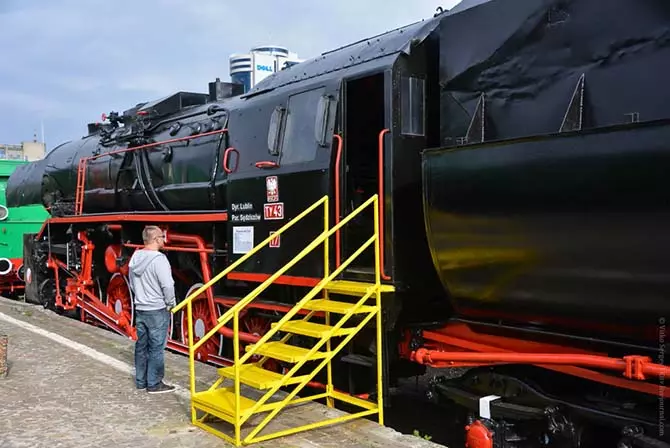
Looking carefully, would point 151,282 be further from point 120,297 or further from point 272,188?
point 120,297

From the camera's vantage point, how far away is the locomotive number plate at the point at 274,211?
229 inches

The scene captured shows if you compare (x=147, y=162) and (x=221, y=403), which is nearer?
(x=221, y=403)

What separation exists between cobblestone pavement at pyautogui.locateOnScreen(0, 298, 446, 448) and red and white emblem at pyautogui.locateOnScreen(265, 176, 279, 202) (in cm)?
178

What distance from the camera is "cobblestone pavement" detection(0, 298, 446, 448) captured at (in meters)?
4.63

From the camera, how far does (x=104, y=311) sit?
9.81m

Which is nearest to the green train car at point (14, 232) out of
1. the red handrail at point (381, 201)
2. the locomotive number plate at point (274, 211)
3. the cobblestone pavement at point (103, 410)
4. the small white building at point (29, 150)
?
the cobblestone pavement at point (103, 410)

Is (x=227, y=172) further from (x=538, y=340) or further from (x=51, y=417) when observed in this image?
(x=538, y=340)

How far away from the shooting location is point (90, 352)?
25.0 feet

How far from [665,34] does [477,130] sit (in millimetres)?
1274

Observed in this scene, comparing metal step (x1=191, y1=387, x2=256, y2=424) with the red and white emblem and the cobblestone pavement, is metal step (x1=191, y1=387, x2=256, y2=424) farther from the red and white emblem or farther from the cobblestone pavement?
the red and white emblem

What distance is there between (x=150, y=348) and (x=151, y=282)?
59 cm

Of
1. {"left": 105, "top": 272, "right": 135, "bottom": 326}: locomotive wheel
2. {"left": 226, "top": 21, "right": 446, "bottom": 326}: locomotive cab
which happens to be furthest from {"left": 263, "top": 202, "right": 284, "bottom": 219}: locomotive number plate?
{"left": 105, "top": 272, "right": 135, "bottom": 326}: locomotive wheel

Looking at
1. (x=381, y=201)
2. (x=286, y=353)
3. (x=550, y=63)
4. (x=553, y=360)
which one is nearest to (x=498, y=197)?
(x=550, y=63)

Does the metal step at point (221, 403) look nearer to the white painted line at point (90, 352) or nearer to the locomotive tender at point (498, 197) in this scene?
the white painted line at point (90, 352)
